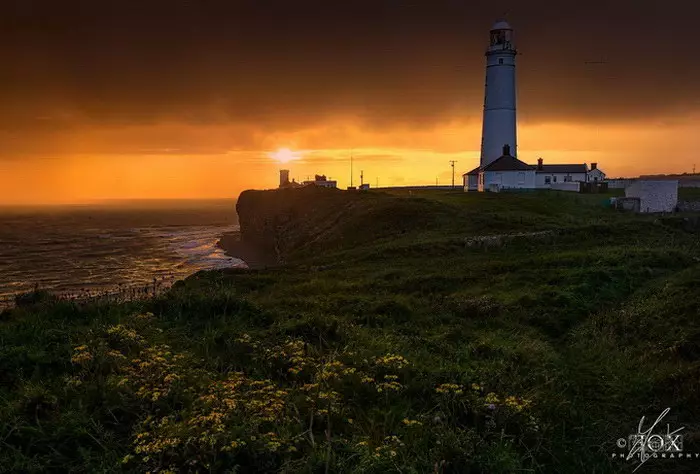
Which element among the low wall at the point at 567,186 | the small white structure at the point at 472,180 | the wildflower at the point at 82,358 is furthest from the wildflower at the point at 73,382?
the low wall at the point at 567,186

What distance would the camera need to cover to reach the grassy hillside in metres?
6.57

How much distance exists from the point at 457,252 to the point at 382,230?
11696 millimetres

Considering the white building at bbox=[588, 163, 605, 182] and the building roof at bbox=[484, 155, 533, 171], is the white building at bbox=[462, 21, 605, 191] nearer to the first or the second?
the building roof at bbox=[484, 155, 533, 171]

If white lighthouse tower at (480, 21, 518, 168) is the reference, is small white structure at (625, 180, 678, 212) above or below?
below

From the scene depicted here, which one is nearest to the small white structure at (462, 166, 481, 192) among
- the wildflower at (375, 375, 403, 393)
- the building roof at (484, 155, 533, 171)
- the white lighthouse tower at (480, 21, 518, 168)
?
the white lighthouse tower at (480, 21, 518, 168)

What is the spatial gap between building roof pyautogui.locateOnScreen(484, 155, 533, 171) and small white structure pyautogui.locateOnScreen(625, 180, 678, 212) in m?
14.9

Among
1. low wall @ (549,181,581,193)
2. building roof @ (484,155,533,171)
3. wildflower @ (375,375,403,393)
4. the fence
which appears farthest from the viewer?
low wall @ (549,181,581,193)

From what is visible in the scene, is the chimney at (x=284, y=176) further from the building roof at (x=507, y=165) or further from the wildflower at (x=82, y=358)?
the wildflower at (x=82, y=358)

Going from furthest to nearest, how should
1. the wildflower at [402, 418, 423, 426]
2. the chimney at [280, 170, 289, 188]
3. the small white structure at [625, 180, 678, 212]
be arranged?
the chimney at [280, 170, 289, 188] → the small white structure at [625, 180, 678, 212] → the wildflower at [402, 418, 423, 426]

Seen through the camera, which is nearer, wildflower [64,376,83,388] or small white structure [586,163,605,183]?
wildflower [64,376,83,388]

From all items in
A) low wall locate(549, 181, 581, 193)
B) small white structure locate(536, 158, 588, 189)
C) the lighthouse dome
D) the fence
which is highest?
the lighthouse dome

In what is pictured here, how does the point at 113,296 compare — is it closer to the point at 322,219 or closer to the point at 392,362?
the point at 392,362

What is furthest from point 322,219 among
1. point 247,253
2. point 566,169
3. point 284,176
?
point 284,176

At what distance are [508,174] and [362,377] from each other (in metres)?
56.1
